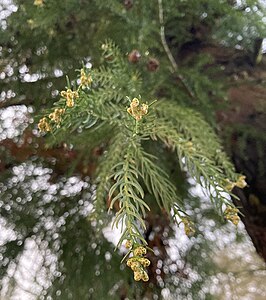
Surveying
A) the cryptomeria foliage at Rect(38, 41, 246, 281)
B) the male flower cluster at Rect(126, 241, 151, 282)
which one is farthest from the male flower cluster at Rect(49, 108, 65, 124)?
the male flower cluster at Rect(126, 241, 151, 282)

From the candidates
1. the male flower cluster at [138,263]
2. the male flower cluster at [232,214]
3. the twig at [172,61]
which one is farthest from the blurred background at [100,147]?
the male flower cluster at [138,263]

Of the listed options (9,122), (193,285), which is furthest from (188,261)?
(9,122)

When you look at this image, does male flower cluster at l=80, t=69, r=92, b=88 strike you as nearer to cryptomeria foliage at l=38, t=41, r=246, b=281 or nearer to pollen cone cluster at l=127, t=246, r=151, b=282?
cryptomeria foliage at l=38, t=41, r=246, b=281

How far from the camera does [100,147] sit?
62 centimetres

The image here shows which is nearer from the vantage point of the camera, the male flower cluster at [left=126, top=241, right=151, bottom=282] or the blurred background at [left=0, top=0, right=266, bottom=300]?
the male flower cluster at [left=126, top=241, right=151, bottom=282]

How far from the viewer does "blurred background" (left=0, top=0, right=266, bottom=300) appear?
591mm

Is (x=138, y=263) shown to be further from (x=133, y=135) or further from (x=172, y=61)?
(x=172, y=61)

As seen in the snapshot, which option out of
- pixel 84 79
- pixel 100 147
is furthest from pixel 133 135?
pixel 100 147

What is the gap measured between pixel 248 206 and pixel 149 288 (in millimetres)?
152

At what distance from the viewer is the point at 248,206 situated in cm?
57

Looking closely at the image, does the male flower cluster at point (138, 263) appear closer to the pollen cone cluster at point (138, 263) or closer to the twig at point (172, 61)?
the pollen cone cluster at point (138, 263)

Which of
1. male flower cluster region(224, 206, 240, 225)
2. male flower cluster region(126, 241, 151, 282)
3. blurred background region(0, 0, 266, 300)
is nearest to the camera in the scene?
male flower cluster region(126, 241, 151, 282)

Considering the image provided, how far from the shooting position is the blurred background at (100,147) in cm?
59

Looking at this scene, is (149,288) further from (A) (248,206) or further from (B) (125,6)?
(B) (125,6)
